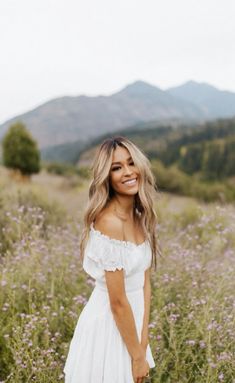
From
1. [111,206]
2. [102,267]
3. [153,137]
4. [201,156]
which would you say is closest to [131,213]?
[111,206]

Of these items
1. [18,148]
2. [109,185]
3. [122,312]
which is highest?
[109,185]

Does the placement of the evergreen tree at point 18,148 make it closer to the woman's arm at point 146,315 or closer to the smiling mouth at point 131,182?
the woman's arm at point 146,315

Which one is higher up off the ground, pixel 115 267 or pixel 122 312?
pixel 115 267

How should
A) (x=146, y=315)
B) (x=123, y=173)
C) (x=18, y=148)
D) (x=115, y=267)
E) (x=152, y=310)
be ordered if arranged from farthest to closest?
1. (x=18, y=148)
2. (x=152, y=310)
3. (x=146, y=315)
4. (x=123, y=173)
5. (x=115, y=267)

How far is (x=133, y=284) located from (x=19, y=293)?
7.23 feet

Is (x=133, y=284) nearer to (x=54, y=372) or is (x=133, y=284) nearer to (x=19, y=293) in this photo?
(x=54, y=372)

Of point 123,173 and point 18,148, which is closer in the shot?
point 123,173

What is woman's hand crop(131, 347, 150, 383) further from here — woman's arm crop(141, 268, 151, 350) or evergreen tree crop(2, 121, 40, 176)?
evergreen tree crop(2, 121, 40, 176)

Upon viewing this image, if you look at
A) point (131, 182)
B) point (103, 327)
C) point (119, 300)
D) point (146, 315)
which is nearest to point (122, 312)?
point (119, 300)

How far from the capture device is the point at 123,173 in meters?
2.23

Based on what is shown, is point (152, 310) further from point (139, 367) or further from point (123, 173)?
point (123, 173)

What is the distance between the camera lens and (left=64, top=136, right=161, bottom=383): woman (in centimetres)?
213

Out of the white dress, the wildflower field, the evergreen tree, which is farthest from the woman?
the evergreen tree

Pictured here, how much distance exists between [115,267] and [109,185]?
0.45 meters
